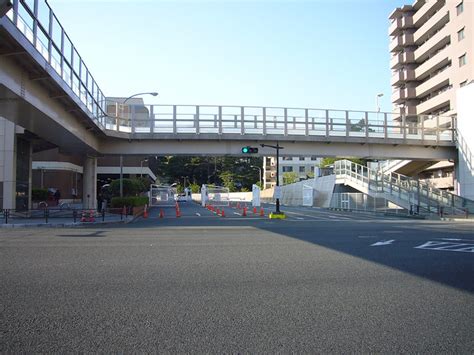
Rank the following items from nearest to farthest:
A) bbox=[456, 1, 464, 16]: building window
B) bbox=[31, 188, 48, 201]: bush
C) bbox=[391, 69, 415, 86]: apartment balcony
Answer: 1. bbox=[31, 188, 48, 201]: bush
2. bbox=[456, 1, 464, 16]: building window
3. bbox=[391, 69, 415, 86]: apartment balcony

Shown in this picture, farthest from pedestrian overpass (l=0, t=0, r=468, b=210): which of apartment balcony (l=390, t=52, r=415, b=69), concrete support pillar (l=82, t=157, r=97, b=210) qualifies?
apartment balcony (l=390, t=52, r=415, b=69)

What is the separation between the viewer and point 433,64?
2506 inches

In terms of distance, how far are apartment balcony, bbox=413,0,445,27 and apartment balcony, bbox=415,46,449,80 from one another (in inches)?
272

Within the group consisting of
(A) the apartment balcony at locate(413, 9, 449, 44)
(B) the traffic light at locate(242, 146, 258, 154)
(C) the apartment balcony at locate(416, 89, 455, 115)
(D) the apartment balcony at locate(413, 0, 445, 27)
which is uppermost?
(D) the apartment balcony at locate(413, 0, 445, 27)

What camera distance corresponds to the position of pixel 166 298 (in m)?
6.73

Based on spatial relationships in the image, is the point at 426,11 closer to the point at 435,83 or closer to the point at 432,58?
the point at 432,58

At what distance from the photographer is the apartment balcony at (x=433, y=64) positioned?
60.2m

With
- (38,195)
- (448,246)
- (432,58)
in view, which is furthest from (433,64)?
(448,246)

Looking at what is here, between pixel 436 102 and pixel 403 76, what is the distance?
1040 centimetres

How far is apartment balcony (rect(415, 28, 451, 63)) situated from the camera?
2378 inches

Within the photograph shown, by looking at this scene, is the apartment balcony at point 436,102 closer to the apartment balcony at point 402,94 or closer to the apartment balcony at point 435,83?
the apartment balcony at point 435,83

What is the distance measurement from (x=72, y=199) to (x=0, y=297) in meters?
68.3

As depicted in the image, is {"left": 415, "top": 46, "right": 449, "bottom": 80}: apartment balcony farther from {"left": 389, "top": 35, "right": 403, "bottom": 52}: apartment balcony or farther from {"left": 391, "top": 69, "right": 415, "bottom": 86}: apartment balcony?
{"left": 389, "top": 35, "right": 403, "bottom": 52}: apartment balcony

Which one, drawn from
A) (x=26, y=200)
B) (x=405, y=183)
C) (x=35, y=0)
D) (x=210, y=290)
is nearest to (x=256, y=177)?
(x=405, y=183)
